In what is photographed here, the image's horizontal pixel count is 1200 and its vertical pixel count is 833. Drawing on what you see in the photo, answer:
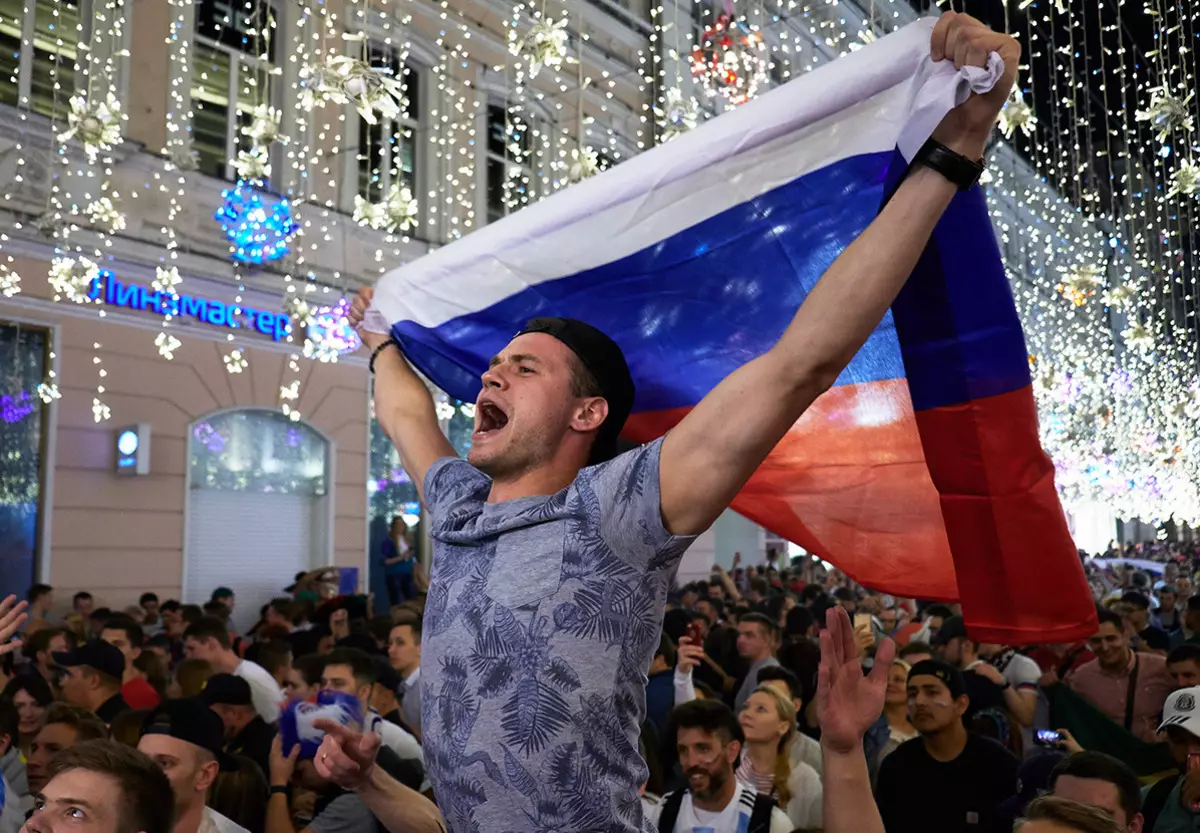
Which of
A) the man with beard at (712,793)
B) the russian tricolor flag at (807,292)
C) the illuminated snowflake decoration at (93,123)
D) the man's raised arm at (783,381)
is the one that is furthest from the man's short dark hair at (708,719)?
the illuminated snowflake decoration at (93,123)

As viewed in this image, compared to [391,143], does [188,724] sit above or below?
below

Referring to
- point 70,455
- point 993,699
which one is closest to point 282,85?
point 70,455

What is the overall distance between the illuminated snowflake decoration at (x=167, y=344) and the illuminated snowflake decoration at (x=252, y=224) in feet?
4.39

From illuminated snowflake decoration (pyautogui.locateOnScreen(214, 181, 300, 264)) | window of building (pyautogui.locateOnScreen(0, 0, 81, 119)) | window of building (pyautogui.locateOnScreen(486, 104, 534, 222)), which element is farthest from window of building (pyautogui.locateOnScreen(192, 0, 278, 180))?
window of building (pyautogui.locateOnScreen(486, 104, 534, 222))

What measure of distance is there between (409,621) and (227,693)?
1560 mm

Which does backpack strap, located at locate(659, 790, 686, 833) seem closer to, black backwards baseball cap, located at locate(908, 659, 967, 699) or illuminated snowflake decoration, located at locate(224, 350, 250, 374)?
black backwards baseball cap, located at locate(908, 659, 967, 699)

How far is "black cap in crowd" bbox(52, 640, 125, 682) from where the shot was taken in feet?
22.8

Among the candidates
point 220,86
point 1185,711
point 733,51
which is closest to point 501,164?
point 733,51

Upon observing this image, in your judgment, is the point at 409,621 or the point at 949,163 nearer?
the point at 949,163

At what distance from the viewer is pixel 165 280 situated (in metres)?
11.9

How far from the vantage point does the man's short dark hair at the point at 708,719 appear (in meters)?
4.96

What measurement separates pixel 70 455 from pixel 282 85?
5.62 metres

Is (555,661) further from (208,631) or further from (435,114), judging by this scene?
(435,114)

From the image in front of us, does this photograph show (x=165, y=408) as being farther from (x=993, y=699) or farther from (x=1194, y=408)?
(x=1194, y=408)
